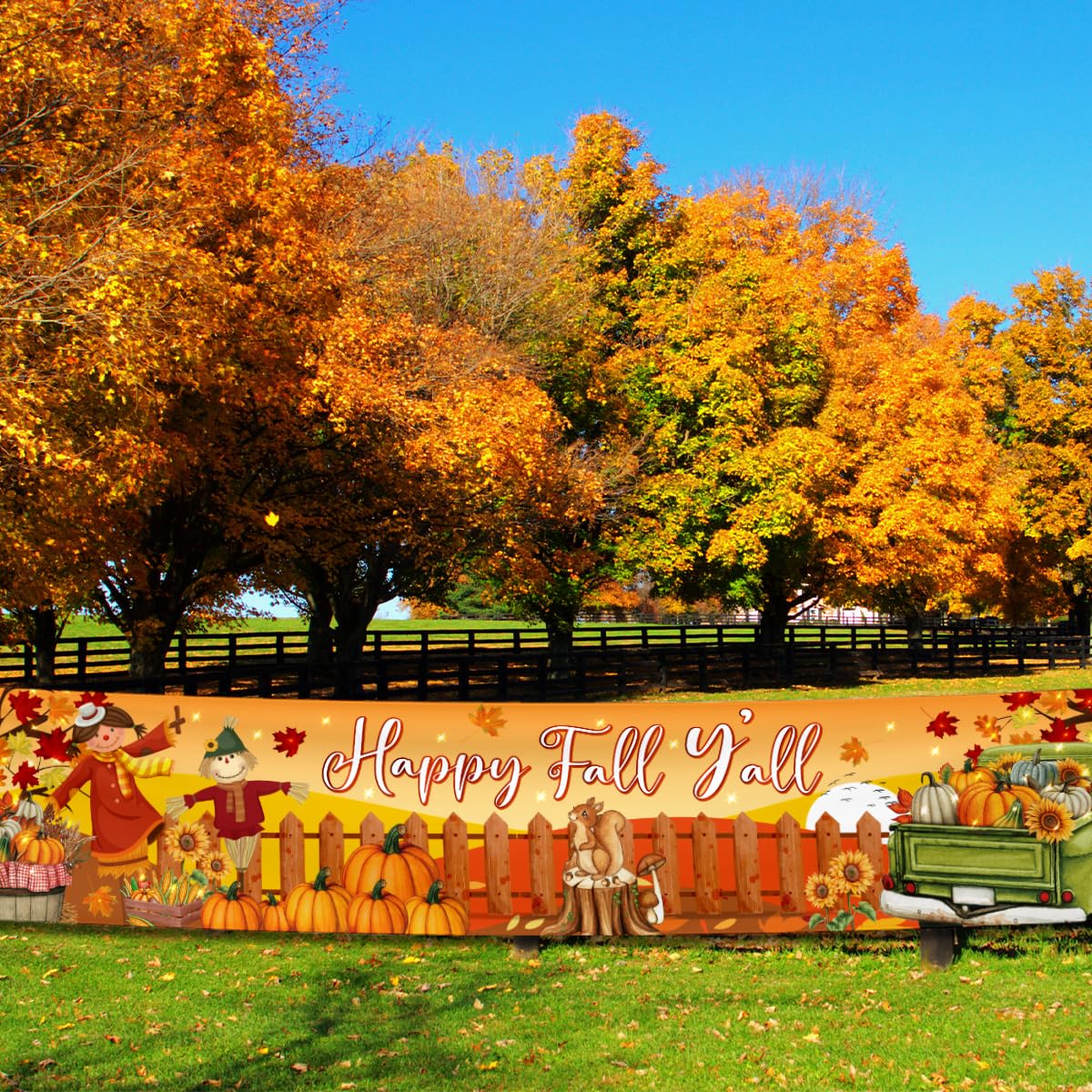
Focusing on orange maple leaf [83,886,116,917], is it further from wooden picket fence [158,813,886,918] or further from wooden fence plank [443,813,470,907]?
wooden fence plank [443,813,470,907]

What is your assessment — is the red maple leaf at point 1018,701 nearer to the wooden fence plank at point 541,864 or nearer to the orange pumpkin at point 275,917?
the wooden fence plank at point 541,864

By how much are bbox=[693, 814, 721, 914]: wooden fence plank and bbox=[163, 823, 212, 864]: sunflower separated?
10.4ft

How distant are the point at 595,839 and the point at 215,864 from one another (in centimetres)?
251

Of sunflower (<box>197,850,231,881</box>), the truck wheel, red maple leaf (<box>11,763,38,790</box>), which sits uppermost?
red maple leaf (<box>11,763,38,790</box>)

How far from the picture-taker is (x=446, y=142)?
3562 cm

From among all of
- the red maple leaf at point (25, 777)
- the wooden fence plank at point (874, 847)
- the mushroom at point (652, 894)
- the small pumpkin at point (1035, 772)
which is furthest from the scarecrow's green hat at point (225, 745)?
the small pumpkin at point (1035, 772)

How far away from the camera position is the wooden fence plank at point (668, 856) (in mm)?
7457

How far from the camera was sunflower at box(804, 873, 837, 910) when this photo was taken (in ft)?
24.1

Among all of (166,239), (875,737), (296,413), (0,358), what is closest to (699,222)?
(296,413)

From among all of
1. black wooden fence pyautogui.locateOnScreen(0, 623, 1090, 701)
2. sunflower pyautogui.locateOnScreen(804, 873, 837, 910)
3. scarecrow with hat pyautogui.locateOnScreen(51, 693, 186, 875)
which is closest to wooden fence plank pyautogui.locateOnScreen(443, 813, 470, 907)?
scarecrow with hat pyautogui.locateOnScreen(51, 693, 186, 875)

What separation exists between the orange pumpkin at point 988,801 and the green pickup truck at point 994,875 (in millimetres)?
62

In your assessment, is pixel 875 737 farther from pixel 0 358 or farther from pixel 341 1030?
pixel 0 358

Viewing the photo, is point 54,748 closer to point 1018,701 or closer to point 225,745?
point 225,745

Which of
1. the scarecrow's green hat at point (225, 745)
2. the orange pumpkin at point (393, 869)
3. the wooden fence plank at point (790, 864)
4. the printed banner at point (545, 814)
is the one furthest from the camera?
the scarecrow's green hat at point (225, 745)
